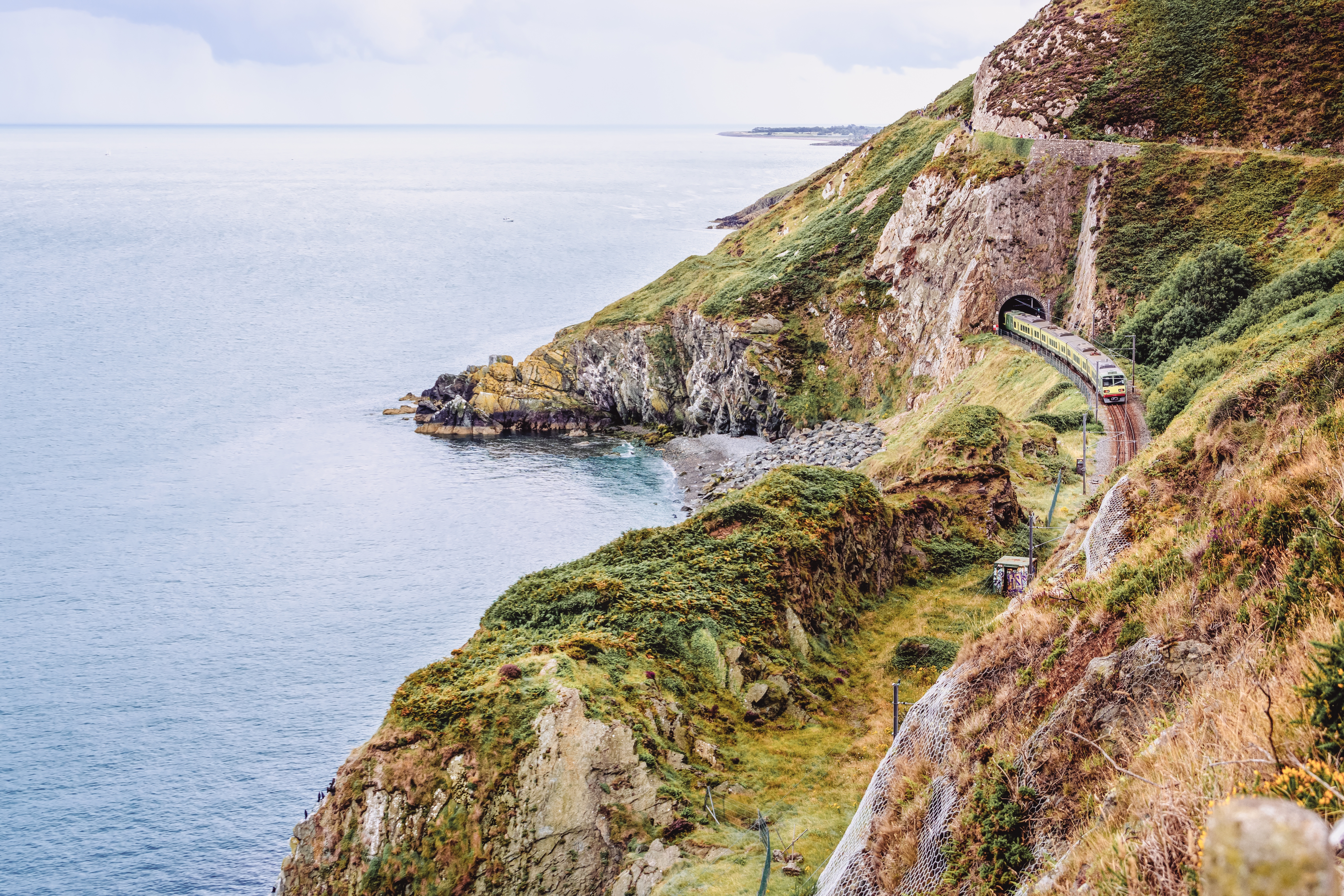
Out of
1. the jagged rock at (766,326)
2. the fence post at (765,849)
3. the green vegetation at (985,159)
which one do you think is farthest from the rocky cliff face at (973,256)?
the fence post at (765,849)

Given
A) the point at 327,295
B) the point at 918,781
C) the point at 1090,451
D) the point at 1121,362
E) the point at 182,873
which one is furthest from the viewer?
the point at 327,295

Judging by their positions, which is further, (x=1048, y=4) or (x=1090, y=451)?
(x=1048, y=4)

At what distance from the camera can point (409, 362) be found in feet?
374

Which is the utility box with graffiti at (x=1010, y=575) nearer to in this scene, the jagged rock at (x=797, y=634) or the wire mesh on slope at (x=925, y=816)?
the jagged rock at (x=797, y=634)

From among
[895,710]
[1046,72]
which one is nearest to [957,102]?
[1046,72]

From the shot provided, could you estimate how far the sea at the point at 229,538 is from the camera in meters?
40.8

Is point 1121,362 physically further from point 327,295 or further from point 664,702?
point 327,295

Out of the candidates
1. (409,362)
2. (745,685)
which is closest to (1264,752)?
(745,685)

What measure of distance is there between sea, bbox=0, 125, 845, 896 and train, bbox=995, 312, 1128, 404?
31874mm

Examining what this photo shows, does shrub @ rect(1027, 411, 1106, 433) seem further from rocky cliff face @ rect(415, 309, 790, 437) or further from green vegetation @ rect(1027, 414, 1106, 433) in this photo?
rocky cliff face @ rect(415, 309, 790, 437)

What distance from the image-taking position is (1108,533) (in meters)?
20.8

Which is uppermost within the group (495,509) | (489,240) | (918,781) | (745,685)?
(489,240)

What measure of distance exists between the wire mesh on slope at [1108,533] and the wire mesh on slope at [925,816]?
4.85 metres

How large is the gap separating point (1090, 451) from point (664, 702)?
32210 mm
